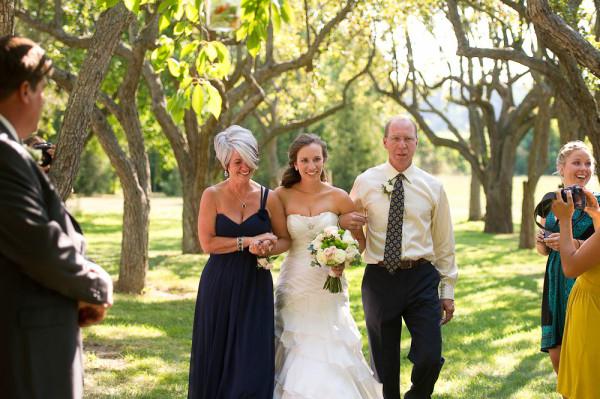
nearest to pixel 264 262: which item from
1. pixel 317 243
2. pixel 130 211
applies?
pixel 317 243

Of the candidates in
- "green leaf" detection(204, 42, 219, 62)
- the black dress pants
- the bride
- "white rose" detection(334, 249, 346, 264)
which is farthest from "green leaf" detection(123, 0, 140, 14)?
the black dress pants

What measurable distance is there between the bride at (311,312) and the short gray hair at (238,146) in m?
0.45

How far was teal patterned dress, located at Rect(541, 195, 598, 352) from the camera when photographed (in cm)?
652

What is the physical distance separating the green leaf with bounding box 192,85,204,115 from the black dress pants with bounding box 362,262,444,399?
2062mm

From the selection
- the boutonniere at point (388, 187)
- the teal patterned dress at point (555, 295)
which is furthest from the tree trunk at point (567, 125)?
the boutonniere at point (388, 187)

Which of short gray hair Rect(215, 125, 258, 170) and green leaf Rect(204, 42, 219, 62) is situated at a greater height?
green leaf Rect(204, 42, 219, 62)

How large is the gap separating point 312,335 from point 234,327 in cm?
62

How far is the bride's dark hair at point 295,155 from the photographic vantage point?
670cm

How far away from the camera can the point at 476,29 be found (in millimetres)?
28016

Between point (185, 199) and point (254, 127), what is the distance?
34803mm

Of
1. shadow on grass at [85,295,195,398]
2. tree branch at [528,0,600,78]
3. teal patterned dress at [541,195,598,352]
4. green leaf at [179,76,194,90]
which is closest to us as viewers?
green leaf at [179,76,194,90]

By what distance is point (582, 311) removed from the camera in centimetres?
527

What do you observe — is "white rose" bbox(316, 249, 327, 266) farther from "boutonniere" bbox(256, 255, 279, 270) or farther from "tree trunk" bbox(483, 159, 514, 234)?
"tree trunk" bbox(483, 159, 514, 234)

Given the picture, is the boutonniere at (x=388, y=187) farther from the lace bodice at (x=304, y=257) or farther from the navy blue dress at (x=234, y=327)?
the navy blue dress at (x=234, y=327)
